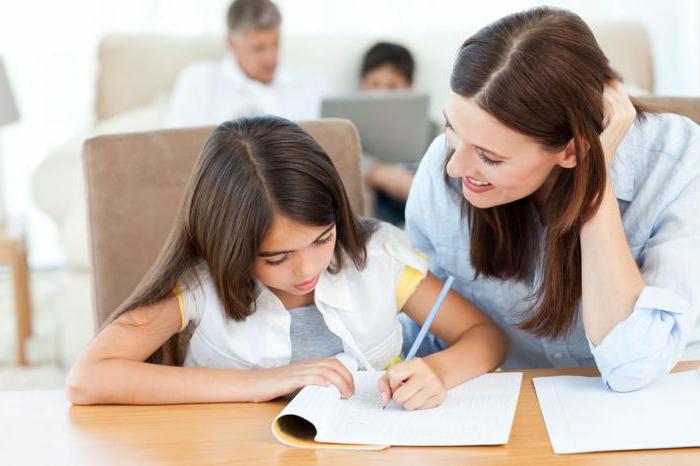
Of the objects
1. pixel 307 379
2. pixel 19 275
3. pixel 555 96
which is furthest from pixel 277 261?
pixel 19 275

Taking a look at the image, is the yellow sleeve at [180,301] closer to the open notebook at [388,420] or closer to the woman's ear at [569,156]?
the open notebook at [388,420]

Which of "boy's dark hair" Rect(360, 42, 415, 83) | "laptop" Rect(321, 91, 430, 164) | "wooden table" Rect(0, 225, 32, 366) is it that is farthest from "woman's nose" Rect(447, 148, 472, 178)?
"boy's dark hair" Rect(360, 42, 415, 83)

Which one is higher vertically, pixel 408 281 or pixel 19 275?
pixel 408 281

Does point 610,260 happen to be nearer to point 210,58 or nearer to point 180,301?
point 180,301

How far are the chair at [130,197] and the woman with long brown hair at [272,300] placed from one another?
20 cm

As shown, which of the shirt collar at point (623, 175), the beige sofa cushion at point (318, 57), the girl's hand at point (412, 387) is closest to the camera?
the girl's hand at point (412, 387)

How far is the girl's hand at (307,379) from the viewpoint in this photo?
1.20m

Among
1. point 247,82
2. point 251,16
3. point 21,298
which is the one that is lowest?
point 21,298

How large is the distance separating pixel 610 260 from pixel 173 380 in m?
0.56

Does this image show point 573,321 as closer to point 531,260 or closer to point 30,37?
point 531,260

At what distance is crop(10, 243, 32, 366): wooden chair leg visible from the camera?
3.01 metres

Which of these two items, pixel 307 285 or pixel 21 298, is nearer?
pixel 307 285

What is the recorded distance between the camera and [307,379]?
121 cm

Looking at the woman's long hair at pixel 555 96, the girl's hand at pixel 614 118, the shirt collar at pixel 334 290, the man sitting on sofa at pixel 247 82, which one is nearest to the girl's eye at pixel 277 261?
the shirt collar at pixel 334 290
